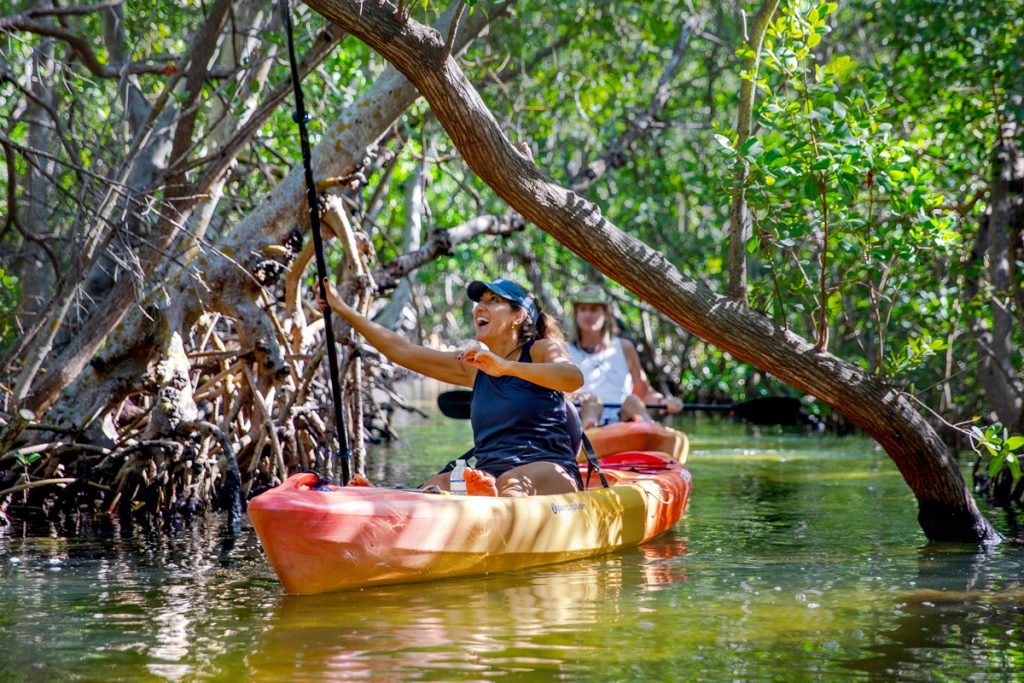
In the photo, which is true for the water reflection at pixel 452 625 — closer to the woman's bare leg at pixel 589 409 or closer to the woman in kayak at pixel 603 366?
the woman's bare leg at pixel 589 409

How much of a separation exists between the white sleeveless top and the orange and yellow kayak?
259cm

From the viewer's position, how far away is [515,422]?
Result: 19.6ft

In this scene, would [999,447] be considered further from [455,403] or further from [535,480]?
[455,403]

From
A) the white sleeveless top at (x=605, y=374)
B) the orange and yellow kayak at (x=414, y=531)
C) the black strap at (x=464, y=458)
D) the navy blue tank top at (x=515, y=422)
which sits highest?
the white sleeveless top at (x=605, y=374)

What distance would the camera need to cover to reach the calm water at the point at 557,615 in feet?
13.4

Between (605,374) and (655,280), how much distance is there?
3351mm

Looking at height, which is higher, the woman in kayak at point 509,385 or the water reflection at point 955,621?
the woman in kayak at point 509,385

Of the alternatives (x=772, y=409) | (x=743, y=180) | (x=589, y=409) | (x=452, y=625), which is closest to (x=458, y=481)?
(x=452, y=625)

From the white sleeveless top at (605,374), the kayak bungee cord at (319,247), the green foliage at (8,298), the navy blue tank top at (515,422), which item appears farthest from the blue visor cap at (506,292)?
the green foliage at (8,298)

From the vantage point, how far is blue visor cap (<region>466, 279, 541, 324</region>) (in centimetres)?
584

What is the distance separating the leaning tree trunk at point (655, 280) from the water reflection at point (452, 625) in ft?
3.72

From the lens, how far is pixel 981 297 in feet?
30.4

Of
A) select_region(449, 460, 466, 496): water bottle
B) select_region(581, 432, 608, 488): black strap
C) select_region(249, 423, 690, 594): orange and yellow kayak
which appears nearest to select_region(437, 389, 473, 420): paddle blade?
select_region(581, 432, 608, 488): black strap

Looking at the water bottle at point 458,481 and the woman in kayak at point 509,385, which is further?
the woman in kayak at point 509,385
